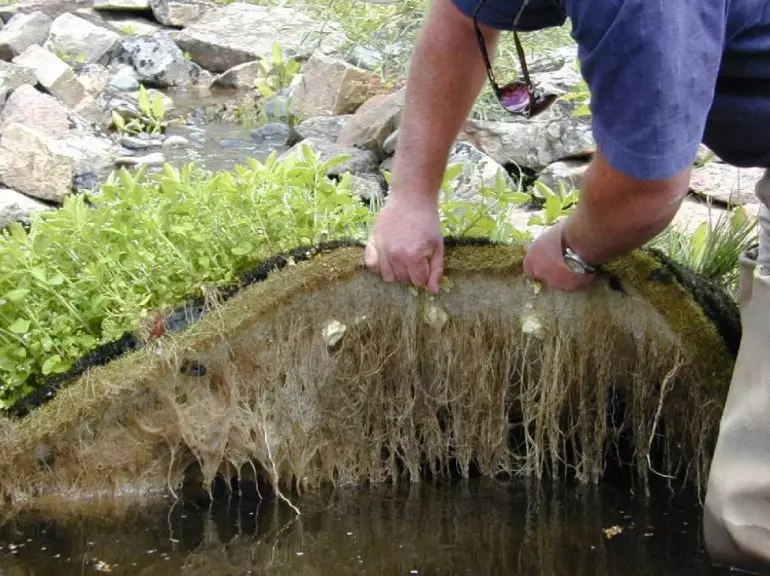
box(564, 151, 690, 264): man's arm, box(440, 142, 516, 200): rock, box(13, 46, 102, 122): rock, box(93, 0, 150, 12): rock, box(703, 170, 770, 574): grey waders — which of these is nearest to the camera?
box(564, 151, 690, 264): man's arm

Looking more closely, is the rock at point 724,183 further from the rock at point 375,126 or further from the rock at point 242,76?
the rock at point 242,76

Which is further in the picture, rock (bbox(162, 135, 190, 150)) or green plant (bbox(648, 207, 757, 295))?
rock (bbox(162, 135, 190, 150))

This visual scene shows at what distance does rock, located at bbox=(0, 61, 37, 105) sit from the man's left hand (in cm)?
651

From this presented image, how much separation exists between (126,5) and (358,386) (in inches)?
469

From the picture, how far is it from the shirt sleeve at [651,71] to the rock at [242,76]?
9.02m

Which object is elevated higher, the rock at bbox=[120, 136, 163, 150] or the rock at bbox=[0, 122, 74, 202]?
the rock at bbox=[0, 122, 74, 202]

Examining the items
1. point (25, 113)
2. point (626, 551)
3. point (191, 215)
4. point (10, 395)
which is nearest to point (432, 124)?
point (191, 215)

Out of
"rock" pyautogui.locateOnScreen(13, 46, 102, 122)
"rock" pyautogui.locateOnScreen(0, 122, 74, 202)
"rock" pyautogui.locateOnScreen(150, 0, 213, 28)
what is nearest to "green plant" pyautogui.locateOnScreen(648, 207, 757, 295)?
"rock" pyautogui.locateOnScreen(0, 122, 74, 202)

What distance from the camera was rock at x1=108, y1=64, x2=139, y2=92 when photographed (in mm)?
10570

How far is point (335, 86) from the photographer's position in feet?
28.0

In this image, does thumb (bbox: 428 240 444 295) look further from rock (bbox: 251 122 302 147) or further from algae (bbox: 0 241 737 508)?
rock (bbox: 251 122 302 147)

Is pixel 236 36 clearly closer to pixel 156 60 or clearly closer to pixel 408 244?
pixel 156 60

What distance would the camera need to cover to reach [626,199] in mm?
2217

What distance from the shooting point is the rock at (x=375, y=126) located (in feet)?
22.2
